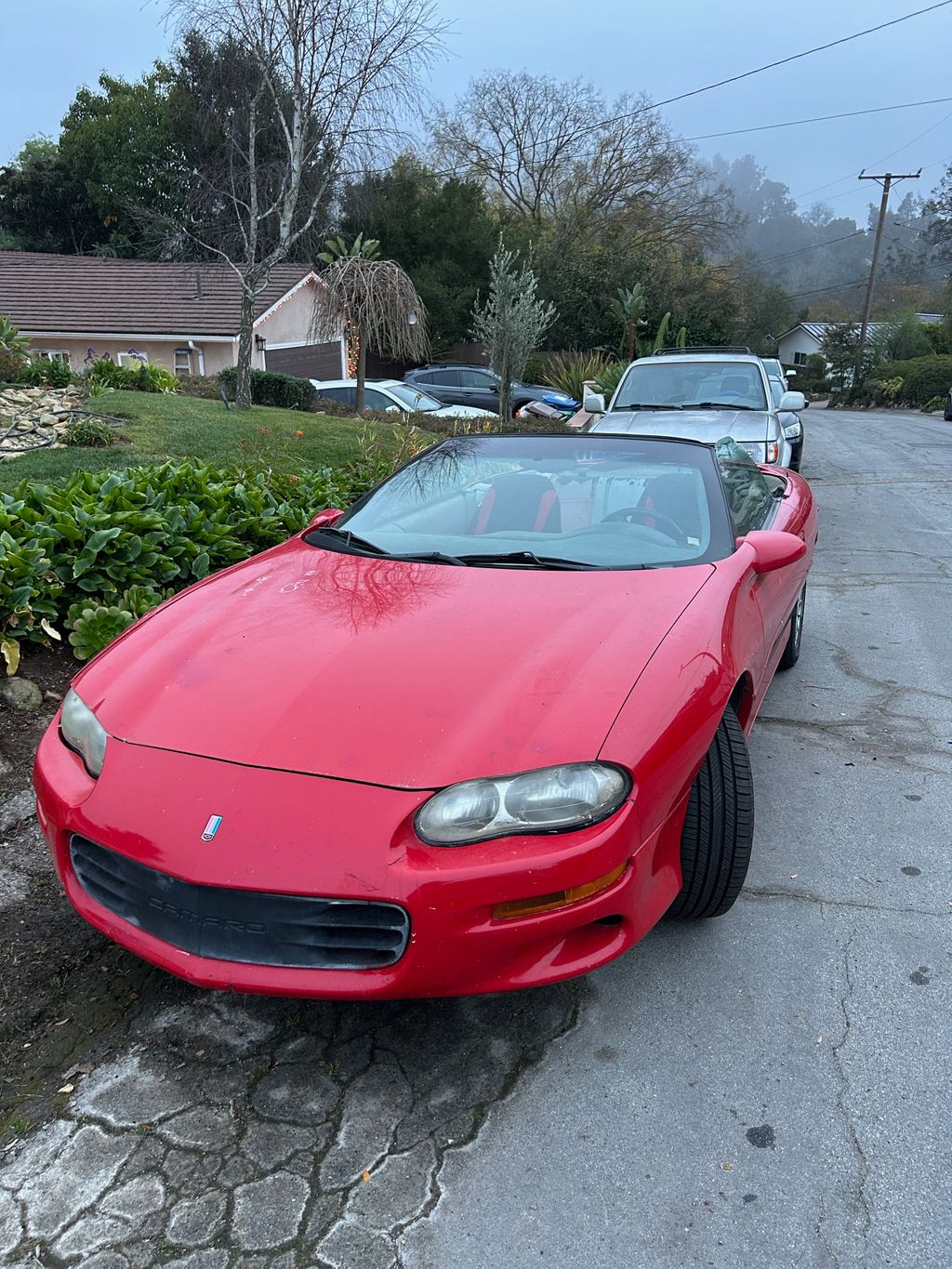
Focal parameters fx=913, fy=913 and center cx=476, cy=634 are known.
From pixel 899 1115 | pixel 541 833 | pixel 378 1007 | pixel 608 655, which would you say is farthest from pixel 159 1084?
pixel 899 1115

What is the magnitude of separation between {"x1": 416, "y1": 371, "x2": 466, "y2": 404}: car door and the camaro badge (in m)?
18.6

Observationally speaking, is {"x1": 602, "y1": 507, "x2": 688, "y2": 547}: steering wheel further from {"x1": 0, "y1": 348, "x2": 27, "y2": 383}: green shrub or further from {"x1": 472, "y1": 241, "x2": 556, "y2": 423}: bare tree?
{"x1": 0, "y1": 348, "x2": 27, "y2": 383}: green shrub

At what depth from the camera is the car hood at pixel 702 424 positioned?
834cm

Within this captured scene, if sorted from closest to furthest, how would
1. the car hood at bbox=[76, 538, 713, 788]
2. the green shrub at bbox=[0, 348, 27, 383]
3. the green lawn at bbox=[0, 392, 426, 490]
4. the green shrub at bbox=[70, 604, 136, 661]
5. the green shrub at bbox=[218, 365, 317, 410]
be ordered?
the car hood at bbox=[76, 538, 713, 788]
the green shrub at bbox=[70, 604, 136, 661]
the green lawn at bbox=[0, 392, 426, 490]
the green shrub at bbox=[0, 348, 27, 383]
the green shrub at bbox=[218, 365, 317, 410]

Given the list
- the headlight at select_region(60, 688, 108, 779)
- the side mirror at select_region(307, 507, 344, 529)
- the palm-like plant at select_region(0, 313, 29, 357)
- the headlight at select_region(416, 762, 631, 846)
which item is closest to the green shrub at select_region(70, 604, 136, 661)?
the side mirror at select_region(307, 507, 344, 529)

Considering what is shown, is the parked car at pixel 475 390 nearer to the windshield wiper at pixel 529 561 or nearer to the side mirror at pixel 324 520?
the side mirror at pixel 324 520

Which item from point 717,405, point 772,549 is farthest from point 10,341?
point 772,549

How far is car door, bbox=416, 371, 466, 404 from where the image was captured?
20.3 meters

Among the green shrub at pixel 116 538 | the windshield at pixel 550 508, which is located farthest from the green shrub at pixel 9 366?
the windshield at pixel 550 508

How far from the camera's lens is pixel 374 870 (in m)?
1.89

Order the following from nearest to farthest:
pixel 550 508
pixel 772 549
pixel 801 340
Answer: pixel 772 549 < pixel 550 508 < pixel 801 340

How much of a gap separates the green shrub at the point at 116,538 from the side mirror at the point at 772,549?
2788 mm

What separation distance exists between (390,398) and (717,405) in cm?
875

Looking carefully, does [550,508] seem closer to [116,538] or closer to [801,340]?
→ [116,538]
